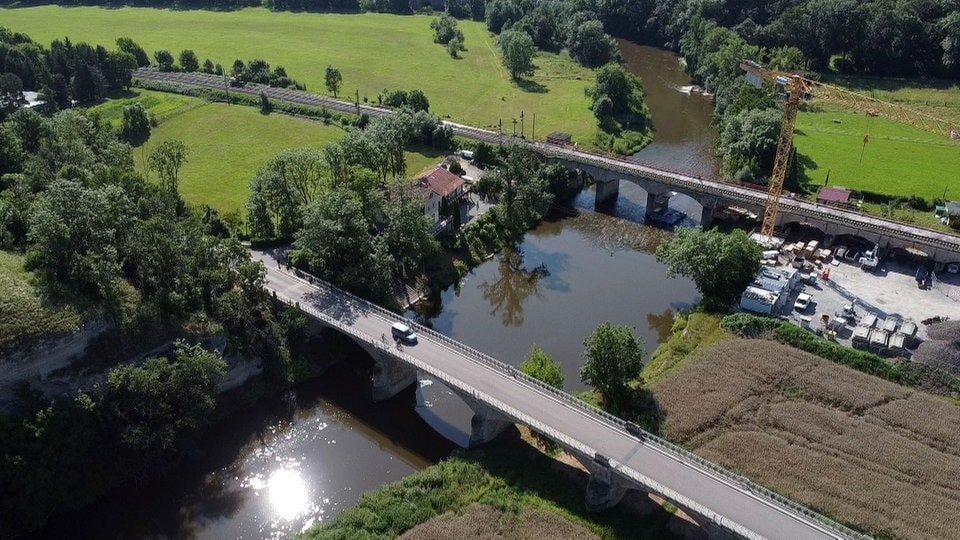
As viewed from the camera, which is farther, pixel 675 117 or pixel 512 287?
pixel 675 117

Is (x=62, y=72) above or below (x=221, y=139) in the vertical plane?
above

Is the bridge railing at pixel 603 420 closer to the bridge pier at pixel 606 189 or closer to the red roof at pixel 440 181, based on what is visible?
the red roof at pixel 440 181

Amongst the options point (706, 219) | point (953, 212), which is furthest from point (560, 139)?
point (953, 212)

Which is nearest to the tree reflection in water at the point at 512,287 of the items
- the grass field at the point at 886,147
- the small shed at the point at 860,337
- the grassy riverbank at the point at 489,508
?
the grassy riverbank at the point at 489,508

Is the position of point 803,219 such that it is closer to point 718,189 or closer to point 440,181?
point 718,189

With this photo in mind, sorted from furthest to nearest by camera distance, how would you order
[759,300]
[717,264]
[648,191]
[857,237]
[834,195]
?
[648,191] → [834,195] → [857,237] → [717,264] → [759,300]

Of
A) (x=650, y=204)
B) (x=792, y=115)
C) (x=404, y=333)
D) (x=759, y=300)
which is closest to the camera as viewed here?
(x=404, y=333)

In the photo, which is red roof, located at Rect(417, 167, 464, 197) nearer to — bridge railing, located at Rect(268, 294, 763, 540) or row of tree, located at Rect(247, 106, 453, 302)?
row of tree, located at Rect(247, 106, 453, 302)
